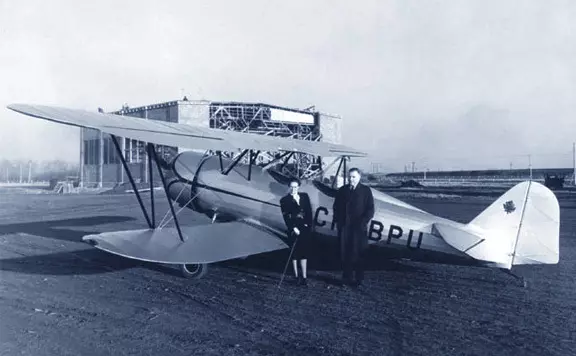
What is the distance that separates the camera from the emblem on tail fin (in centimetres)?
574

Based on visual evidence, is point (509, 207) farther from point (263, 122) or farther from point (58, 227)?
point (263, 122)

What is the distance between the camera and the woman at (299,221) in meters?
6.02

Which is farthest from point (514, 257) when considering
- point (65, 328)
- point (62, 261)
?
point (62, 261)

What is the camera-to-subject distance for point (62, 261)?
7793 mm

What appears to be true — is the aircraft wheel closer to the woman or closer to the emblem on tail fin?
the woman

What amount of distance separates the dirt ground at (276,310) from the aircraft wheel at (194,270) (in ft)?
0.43

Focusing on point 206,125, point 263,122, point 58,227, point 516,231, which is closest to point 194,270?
point 516,231

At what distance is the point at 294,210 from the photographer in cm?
604

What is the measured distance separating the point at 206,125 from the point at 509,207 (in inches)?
1091

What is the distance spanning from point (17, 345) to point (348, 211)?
3778 millimetres

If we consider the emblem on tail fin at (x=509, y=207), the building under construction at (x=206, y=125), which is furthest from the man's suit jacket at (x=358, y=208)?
the building under construction at (x=206, y=125)

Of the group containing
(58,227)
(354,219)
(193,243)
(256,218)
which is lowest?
(58,227)

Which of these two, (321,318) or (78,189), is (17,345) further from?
(78,189)

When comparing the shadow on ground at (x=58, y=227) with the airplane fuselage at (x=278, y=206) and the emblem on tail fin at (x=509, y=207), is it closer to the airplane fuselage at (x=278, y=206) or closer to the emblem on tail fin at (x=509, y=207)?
the airplane fuselage at (x=278, y=206)
